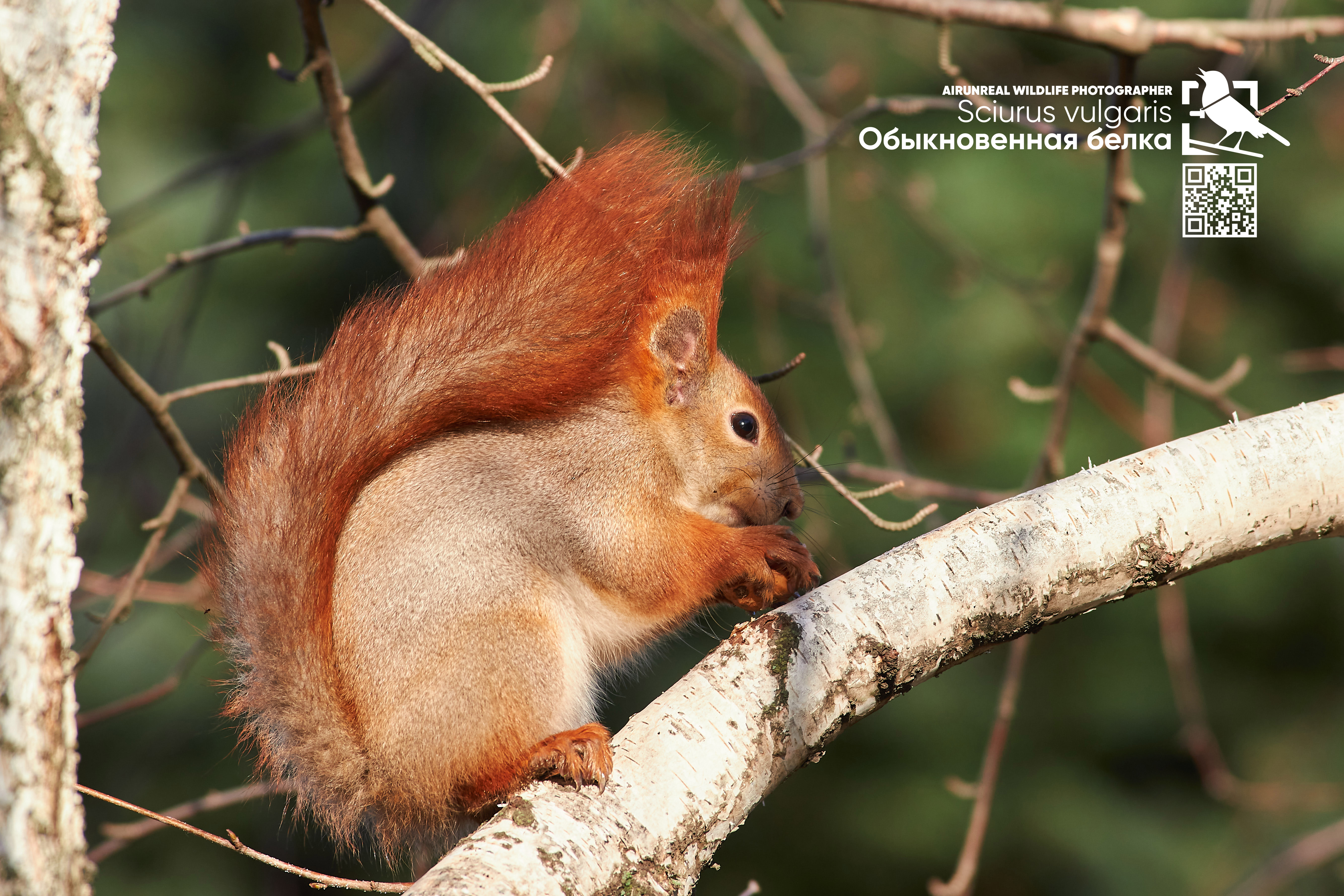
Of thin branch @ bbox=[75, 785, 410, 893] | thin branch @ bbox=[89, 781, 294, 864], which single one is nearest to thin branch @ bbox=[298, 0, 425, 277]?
thin branch @ bbox=[89, 781, 294, 864]

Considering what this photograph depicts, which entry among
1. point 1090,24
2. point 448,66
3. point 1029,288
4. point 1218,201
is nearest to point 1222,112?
point 1029,288

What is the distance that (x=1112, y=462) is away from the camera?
4.10 feet

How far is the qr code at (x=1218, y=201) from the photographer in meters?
2.36

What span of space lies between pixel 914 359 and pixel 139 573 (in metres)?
2.28

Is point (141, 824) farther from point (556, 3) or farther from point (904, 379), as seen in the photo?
point (904, 379)

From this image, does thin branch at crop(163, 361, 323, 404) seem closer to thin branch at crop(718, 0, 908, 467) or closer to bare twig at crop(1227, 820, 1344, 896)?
thin branch at crop(718, 0, 908, 467)

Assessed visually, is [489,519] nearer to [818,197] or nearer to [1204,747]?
[818,197]

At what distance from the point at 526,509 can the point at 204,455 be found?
96.3 inches

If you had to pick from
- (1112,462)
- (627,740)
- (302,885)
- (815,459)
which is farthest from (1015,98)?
(302,885)

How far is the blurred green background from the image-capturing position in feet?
9.86

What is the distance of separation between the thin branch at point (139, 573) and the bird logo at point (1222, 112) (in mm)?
1761

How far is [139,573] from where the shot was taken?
59.7 inches

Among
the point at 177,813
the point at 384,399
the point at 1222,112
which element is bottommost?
the point at 177,813

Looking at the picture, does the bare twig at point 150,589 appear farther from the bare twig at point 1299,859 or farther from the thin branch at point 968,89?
the bare twig at point 1299,859
